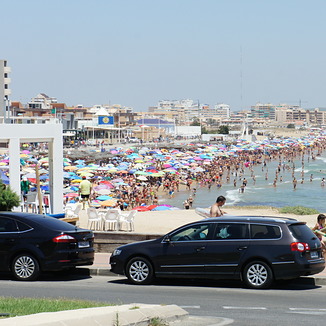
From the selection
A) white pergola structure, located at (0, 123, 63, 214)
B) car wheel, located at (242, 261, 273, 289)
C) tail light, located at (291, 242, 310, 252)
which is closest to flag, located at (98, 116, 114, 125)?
white pergola structure, located at (0, 123, 63, 214)

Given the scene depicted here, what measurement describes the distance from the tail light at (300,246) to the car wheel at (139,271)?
2.18 m

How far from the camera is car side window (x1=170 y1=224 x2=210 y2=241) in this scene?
11.1 meters

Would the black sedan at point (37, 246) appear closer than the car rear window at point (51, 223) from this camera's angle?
Yes

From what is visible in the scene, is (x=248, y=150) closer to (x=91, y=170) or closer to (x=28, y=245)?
(x=91, y=170)

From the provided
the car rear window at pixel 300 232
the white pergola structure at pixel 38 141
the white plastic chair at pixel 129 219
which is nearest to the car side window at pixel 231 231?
the car rear window at pixel 300 232

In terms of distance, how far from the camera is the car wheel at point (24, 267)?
11.5m

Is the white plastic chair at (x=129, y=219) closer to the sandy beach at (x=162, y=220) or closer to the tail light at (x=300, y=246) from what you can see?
the sandy beach at (x=162, y=220)

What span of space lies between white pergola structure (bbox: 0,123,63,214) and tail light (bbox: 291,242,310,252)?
8.96m

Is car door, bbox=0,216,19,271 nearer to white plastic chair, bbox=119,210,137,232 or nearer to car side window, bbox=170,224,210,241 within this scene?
car side window, bbox=170,224,210,241

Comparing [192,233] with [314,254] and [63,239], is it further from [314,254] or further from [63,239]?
[63,239]

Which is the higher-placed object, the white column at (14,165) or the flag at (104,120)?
the flag at (104,120)

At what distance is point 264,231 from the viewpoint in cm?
1084

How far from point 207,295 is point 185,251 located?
0.94 metres

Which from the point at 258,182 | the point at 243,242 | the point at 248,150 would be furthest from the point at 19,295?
the point at 248,150
